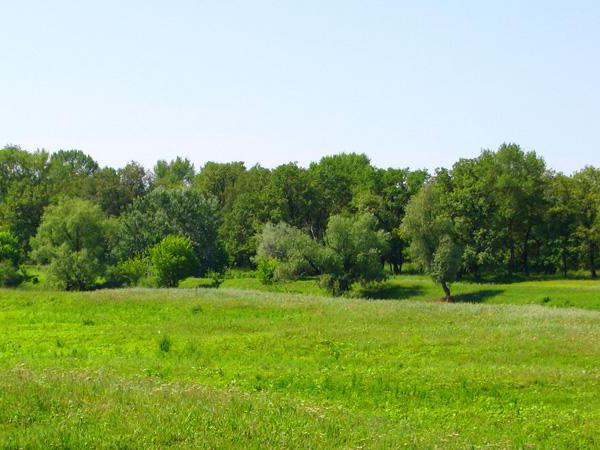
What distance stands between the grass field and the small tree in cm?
3306

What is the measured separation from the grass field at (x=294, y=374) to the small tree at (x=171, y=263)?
108 feet

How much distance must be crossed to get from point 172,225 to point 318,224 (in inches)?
1214

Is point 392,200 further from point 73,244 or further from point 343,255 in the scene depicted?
point 73,244

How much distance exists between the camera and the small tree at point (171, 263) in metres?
76.1

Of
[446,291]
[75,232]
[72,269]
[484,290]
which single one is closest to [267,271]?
[446,291]

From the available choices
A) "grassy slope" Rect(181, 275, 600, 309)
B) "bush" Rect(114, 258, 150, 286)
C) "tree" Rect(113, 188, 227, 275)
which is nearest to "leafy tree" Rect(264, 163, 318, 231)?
"tree" Rect(113, 188, 227, 275)

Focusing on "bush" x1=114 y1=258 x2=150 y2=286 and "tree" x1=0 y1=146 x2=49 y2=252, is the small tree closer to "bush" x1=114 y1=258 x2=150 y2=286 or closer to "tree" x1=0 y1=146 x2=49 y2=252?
"bush" x1=114 y1=258 x2=150 y2=286

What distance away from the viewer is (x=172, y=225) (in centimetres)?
9694

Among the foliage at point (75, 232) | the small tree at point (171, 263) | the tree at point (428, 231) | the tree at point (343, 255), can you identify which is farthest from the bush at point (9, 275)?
the tree at point (428, 231)

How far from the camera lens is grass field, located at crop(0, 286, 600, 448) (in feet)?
39.5

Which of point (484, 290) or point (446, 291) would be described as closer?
point (484, 290)

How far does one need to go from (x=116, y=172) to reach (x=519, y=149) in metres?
79.7

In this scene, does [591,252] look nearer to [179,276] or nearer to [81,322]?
[179,276]

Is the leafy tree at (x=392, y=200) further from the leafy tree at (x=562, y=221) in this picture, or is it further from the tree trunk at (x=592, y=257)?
the tree trunk at (x=592, y=257)
